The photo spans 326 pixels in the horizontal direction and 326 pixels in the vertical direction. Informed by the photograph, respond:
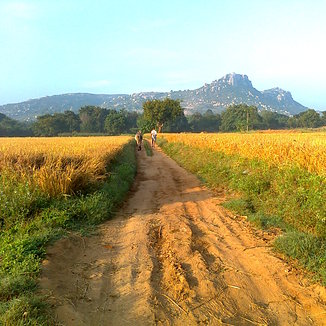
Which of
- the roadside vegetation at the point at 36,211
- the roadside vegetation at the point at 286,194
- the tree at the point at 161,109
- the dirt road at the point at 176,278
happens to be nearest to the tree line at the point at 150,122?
the tree at the point at 161,109

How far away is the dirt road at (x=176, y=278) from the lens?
10.6ft

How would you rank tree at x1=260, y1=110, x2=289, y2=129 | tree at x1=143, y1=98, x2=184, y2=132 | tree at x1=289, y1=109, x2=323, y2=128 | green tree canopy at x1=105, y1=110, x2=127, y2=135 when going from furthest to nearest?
tree at x1=260, y1=110, x2=289, y2=129
tree at x1=289, y1=109, x2=323, y2=128
green tree canopy at x1=105, y1=110, x2=127, y2=135
tree at x1=143, y1=98, x2=184, y2=132

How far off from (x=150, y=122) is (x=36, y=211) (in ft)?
198

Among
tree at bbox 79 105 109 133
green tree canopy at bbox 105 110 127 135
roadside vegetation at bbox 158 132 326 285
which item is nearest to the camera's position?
roadside vegetation at bbox 158 132 326 285

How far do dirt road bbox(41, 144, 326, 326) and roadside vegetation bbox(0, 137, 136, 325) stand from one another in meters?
0.27

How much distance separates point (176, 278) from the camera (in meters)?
4.00

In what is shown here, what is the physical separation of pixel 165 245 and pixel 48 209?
8.78 ft

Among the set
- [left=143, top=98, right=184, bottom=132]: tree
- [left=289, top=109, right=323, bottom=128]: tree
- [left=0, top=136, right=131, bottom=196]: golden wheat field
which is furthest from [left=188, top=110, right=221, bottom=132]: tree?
[left=0, top=136, right=131, bottom=196]: golden wheat field

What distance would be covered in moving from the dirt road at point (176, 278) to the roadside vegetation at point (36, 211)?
268mm

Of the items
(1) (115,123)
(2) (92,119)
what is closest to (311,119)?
(1) (115,123)

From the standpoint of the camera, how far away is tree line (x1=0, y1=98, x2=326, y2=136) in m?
61.8

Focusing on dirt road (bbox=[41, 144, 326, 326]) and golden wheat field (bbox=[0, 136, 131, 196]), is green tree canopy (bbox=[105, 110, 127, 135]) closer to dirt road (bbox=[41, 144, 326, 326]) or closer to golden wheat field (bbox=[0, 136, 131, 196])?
golden wheat field (bbox=[0, 136, 131, 196])

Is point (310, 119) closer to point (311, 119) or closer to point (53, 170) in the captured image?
point (311, 119)

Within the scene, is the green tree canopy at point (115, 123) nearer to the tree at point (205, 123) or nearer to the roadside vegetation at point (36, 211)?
the tree at point (205, 123)
